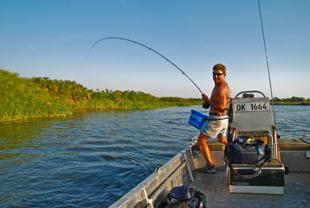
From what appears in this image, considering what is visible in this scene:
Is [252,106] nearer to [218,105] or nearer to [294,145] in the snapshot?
[218,105]

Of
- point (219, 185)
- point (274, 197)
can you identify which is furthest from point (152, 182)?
point (274, 197)

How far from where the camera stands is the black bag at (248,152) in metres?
3.99

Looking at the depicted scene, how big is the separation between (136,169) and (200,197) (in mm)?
5239

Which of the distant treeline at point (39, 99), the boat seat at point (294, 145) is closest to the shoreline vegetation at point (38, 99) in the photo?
the distant treeline at point (39, 99)

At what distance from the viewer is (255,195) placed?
4012 mm

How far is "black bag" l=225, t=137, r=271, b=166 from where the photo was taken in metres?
3.99

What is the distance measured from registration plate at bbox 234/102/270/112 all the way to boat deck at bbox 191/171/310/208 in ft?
3.91

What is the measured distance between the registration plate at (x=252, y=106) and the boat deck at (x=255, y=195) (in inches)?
47.0

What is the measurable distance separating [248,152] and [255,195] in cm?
60

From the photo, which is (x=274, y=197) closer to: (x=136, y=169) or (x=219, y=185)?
(x=219, y=185)

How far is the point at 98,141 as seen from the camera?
Result: 13.1 m

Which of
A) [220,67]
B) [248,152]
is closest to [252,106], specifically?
[220,67]

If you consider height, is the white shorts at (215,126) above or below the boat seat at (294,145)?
above

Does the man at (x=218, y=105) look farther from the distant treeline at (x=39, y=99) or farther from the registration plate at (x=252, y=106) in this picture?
the distant treeline at (x=39, y=99)
